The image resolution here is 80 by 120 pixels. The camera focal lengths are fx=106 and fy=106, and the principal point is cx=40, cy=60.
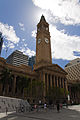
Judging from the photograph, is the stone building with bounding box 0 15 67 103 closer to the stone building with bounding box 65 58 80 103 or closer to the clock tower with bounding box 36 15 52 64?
the clock tower with bounding box 36 15 52 64

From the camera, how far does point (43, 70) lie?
59.0 metres

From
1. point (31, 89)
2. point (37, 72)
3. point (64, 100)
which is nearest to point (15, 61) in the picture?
point (37, 72)

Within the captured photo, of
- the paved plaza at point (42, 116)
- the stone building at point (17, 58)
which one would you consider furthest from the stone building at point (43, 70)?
the stone building at point (17, 58)

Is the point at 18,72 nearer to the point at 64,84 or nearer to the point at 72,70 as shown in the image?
the point at 64,84

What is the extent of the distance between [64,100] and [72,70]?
74.2m

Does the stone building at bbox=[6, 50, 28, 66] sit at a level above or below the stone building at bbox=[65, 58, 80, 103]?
above

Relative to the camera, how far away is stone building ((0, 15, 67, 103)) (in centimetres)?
5193

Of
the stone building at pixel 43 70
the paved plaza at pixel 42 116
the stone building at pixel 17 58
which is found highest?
the stone building at pixel 17 58

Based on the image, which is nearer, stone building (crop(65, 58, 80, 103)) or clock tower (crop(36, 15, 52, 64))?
clock tower (crop(36, 15, 52, 64))

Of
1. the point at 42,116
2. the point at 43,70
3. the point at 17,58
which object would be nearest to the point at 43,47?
the point at 43,70

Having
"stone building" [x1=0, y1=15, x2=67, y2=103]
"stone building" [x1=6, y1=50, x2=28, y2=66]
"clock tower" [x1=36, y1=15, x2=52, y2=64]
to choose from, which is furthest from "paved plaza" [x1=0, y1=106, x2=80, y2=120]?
"stone building" [x1=6, y1=50, x2=28, y2=66]

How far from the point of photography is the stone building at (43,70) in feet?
170

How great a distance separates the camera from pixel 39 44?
252 ft

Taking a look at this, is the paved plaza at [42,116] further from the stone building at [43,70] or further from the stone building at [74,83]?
the stone building at [74,83]
